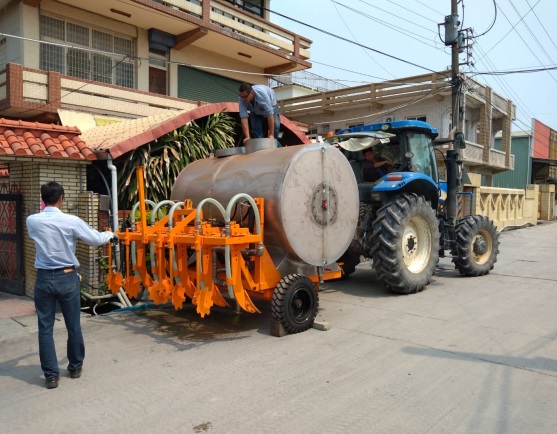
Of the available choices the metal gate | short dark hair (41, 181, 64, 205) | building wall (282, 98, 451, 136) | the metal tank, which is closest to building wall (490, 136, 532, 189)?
building wall (282, 98, 451, 136)

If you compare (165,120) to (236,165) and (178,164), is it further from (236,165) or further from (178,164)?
(236,165)

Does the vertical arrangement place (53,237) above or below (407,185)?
below

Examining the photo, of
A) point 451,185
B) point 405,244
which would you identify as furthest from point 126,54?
point 405,244

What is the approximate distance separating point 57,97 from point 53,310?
7636 millimetres

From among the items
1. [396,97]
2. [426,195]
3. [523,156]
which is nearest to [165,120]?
[426,195]

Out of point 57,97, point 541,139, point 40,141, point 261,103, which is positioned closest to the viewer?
point 261,103

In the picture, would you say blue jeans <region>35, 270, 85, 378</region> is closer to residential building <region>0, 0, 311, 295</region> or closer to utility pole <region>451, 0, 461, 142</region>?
residential building <region>0, 0, 311, 295</region>

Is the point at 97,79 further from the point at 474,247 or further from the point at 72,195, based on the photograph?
the point at 474,247

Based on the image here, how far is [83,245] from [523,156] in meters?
32.4

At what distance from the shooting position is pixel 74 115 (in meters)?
10.6

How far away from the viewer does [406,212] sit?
24.3 feet

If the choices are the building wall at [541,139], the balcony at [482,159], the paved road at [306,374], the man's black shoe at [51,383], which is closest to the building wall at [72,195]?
the paved road at [306,374]

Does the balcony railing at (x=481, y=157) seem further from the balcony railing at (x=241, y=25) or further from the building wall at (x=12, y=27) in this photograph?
the building wall at (x=12, y=27)

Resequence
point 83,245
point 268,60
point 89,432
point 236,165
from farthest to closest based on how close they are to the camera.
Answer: point 268,60 → point 83,245 → point 236,165 → point 89,432
